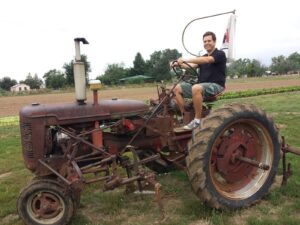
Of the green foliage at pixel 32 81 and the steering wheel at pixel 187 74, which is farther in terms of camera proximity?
the green foliage at pixel 32 81

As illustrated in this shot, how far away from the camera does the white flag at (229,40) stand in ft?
17.8

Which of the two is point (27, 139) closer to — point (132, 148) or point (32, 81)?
point (132, 148)

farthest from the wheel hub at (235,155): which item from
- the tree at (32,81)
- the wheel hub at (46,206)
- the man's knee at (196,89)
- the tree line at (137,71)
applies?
the tree at (32,81)

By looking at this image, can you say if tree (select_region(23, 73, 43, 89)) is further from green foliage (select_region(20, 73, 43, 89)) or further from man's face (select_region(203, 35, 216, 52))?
man's face (select_region(203, 35, 216, 52))

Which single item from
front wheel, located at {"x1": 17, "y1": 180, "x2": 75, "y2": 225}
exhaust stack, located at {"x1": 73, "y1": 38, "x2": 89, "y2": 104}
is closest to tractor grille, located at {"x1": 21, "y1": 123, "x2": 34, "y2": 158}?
front wheel, located at {"x1": 17, "y1": 180, "x2": 75, "y2": 225}

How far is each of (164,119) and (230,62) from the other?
140cm

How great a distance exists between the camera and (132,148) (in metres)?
4.76

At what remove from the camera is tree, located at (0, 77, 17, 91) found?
97694 millimetres

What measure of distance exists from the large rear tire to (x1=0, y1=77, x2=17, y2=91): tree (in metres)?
99.7

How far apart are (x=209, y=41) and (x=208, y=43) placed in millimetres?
29

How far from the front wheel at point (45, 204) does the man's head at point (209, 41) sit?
2581 mm

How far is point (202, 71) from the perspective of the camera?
5.29 meters

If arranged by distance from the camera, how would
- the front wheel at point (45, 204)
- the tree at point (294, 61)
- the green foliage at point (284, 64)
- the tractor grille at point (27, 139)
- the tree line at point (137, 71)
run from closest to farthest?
the front wheel at point (45, 204) → the tractor grille at point (27, 139) → the tree line at point (137, 71) → the tree at point (294, 61) → the green foliage at point (284, 64)

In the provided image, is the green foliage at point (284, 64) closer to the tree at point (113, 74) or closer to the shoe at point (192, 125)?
the tree at point (113, 74)
